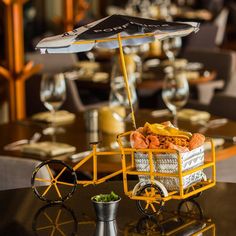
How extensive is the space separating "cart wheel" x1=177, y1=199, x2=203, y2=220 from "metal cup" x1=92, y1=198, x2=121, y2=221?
209mm

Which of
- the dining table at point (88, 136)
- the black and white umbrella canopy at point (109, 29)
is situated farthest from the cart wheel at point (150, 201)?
the dining table at point (88, 136)

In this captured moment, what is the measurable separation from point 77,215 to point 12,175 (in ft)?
2.31

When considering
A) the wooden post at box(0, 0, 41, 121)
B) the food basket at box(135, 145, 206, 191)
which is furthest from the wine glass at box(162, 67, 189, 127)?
the food basket at box(135, 145, 206, 191)

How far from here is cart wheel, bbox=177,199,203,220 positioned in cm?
212

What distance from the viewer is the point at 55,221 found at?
2.07 meters

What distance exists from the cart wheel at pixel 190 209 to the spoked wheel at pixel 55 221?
30cm

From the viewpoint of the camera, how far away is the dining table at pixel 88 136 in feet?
10.4

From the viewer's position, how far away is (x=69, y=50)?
91.5 inches

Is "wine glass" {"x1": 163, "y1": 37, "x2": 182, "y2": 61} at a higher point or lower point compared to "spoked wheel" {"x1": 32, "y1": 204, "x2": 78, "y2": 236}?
higher

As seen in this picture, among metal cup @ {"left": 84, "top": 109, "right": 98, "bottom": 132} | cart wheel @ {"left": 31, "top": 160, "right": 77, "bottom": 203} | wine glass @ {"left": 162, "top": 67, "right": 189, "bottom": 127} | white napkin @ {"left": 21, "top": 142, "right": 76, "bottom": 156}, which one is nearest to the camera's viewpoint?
cart wheel @ {"left": 31, "top": 160, "right": 77, "bottom": 203}

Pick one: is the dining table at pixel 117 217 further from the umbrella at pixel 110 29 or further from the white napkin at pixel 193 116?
the white napkin at pixel 193 116

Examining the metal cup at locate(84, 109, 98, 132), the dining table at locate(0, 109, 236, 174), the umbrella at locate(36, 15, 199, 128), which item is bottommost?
the dining table at locate(0, 109, 236, 174)

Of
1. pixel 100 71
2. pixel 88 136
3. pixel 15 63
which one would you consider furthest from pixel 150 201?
pixel 100 71

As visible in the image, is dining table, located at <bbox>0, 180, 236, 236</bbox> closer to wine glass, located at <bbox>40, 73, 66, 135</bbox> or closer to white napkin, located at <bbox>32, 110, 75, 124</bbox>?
wine glass, located at <bbox>40, 73, 66, 135</bbox>
